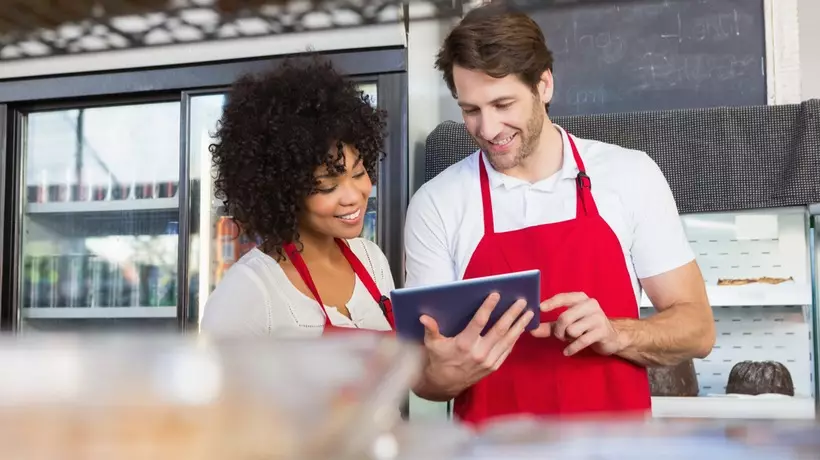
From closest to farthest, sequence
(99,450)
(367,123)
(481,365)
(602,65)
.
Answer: (99,450) → (481,365) → (367,123) → (602,65)

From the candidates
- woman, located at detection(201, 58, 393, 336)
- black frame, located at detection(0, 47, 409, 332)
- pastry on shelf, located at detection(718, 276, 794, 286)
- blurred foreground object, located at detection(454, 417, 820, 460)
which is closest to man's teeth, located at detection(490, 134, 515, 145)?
woman, located at detection(201, 58, 393, 336)

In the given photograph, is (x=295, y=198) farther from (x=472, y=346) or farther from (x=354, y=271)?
(x=472, y=346)

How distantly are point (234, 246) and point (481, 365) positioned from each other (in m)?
1.70

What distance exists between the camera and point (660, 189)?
4.89 ft

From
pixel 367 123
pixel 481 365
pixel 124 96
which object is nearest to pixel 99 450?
pixel 481 365

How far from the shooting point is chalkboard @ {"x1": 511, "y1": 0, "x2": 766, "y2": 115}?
8.82 feet

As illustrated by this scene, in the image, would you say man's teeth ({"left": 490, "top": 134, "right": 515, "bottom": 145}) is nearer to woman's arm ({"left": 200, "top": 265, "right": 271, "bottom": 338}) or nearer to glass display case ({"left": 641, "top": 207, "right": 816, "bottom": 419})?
woman's arm ({"left": 200, "top": 265, "right": 271, "bottom": 338})

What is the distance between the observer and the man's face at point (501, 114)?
148 cm

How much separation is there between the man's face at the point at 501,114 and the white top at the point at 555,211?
7cm

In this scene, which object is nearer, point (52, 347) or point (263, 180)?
point (52, 347)

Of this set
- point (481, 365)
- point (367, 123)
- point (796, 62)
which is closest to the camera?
point (481, 365)

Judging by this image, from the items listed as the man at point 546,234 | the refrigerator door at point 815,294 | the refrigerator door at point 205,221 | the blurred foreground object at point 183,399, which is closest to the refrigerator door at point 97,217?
the refrigerator door at point 205,221

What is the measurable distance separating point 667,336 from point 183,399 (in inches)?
45.0

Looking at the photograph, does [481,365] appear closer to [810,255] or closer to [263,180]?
[263,180]
